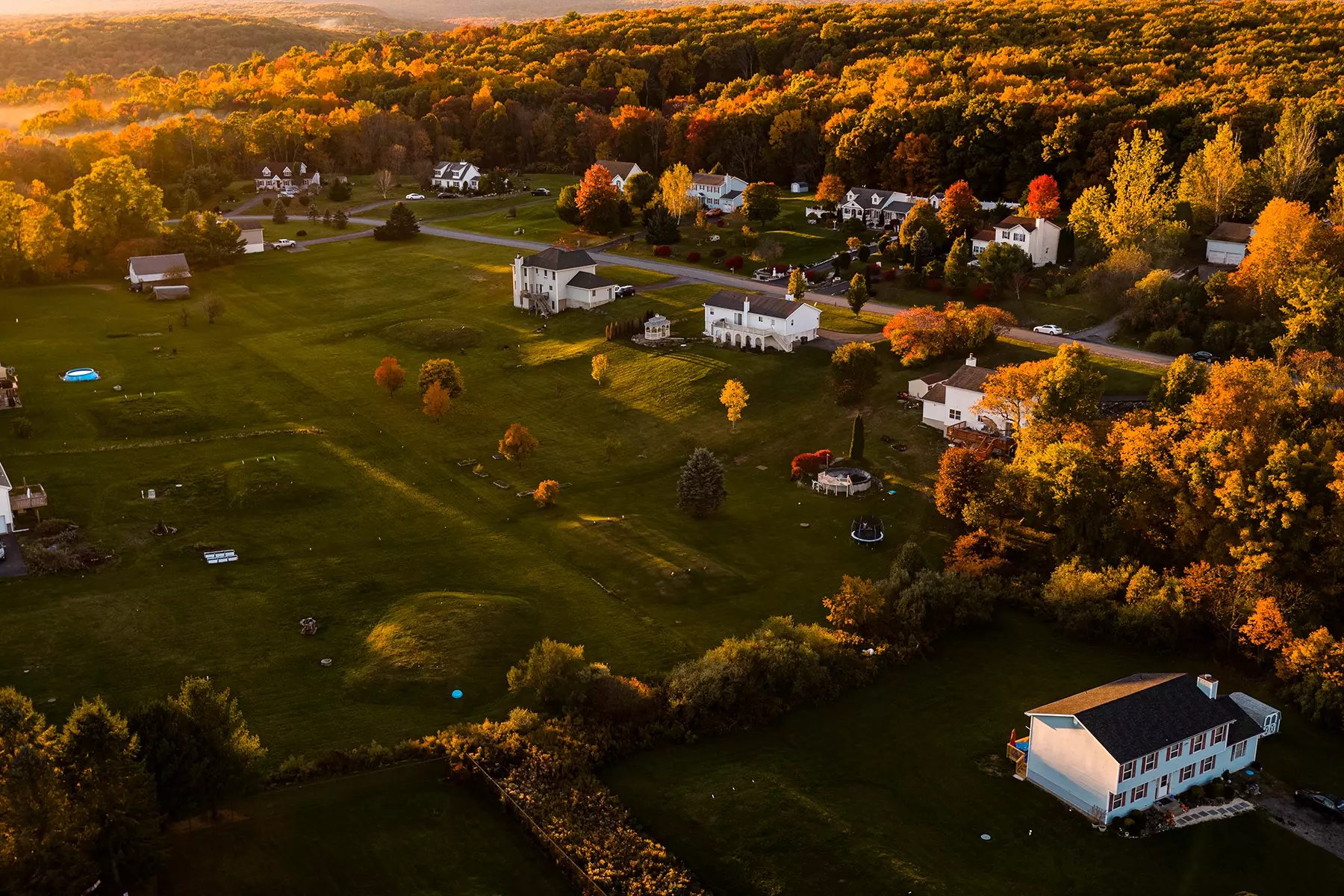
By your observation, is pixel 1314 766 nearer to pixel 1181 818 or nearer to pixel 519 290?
pixel 1181 818

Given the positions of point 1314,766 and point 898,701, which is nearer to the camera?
point 1314,766

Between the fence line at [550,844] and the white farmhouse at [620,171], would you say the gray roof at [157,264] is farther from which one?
the fence line at [550,844]

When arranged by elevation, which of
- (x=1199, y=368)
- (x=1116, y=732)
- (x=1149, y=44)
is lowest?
(x=1116, y=732)

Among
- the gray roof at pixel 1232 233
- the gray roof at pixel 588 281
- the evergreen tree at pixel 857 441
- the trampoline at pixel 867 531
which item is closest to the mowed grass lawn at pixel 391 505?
the trampoline at pixel 867 531

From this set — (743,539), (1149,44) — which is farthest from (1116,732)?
(1149,44)

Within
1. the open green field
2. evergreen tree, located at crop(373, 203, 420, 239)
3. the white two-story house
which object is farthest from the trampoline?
evergreen tree, located at crop(373, 203, 420, 239)

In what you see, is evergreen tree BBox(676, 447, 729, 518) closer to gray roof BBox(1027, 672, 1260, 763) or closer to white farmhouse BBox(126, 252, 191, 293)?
gray roof BBox(1027, 672, 1260, 763)
